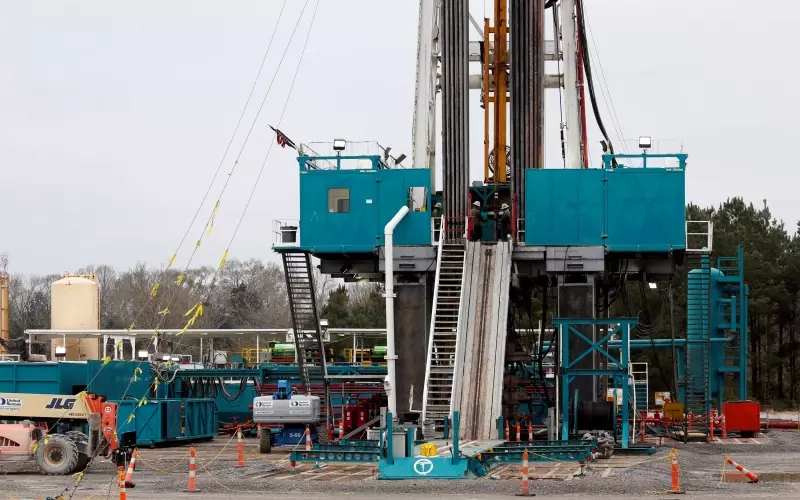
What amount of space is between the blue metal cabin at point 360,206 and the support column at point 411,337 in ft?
4.92

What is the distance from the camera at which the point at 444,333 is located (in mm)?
35688

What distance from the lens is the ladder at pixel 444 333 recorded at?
3369cm

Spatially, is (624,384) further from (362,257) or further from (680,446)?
(362,257)

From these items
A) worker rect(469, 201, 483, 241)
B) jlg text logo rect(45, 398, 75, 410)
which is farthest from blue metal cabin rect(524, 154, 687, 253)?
jlg text logo rect(45, 398, 75, 410)

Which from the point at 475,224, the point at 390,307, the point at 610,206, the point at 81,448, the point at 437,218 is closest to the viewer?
the point at 81,448

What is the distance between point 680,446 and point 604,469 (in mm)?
12052

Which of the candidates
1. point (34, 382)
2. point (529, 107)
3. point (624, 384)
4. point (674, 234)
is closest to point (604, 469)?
point (624, 384)

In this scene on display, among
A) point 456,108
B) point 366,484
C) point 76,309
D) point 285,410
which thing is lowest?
point 366,484

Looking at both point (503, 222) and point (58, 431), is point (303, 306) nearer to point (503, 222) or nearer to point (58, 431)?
point (503, 222)

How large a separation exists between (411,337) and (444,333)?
125 inches

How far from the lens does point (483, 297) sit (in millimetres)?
36594

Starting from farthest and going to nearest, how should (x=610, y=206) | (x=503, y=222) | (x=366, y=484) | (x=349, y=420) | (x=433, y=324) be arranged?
(x=503, y=222), (x=349, y=420), (x=610, y=206), (x=433, y=324), (x=366, y=484)

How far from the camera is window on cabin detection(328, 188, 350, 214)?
39.5 meters

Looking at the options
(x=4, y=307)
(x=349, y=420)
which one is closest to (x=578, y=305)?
(x=349, y=420)
